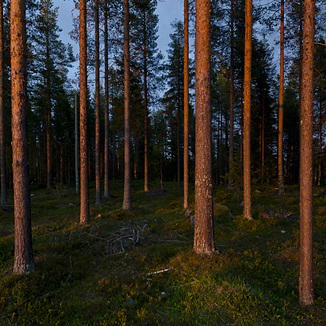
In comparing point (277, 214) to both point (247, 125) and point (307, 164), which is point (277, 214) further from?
point (307, 164)

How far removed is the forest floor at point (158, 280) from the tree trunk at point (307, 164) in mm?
408

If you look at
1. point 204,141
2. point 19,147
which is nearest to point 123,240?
point 19,147

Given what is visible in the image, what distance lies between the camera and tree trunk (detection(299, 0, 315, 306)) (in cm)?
406

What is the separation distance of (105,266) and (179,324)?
3.09 meters

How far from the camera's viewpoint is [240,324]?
131 inches

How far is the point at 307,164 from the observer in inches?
164

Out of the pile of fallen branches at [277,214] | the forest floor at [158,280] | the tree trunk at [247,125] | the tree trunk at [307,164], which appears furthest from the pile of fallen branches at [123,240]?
the pile of fallen branches at [277,214]

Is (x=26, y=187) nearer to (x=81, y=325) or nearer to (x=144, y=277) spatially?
(x=81, y=325)

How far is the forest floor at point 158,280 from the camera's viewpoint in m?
3.71

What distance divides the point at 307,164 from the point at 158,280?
14.2 feet

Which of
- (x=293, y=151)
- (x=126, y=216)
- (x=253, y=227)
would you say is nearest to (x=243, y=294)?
(x=253, y=227)

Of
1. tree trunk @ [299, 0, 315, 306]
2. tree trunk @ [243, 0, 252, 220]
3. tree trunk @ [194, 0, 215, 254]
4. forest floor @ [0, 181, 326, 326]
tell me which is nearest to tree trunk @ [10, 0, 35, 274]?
forest floor @ [0, 181, 326, 326]

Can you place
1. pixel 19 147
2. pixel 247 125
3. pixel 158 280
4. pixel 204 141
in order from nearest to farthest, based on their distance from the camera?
pixel 158 280
pixel 19 147
pixel 204 141
pixel 247 125

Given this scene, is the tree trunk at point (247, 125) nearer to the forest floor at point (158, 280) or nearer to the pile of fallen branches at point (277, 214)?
the pile of fallen branches at point (277, 214)
